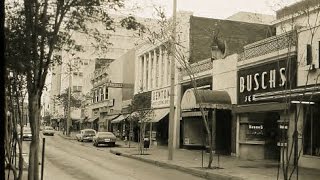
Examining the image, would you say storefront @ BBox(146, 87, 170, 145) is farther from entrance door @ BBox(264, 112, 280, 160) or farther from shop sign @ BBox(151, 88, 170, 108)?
entrance door @ BBox(264, 112, 280, 160)

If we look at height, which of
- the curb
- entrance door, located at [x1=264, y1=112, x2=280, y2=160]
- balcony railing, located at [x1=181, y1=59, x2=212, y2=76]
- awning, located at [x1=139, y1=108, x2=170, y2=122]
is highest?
balcony railing, located at [x1=181, y1=59, x2=212, y2=76]

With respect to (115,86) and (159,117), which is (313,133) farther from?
(115,86)

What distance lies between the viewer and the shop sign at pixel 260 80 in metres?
23.0

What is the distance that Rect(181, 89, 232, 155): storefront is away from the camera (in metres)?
27.0

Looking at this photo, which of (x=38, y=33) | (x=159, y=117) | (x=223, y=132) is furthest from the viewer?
(x=159, y=117)

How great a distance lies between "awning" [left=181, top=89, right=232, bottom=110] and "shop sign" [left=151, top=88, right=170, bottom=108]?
34.6ft

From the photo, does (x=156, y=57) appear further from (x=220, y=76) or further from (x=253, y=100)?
(x=253, y=100)

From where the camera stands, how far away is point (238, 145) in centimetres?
2688

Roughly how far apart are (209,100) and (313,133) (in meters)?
7.11

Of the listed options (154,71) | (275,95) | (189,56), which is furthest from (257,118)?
(154,71)

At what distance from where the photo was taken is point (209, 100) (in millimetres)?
27047

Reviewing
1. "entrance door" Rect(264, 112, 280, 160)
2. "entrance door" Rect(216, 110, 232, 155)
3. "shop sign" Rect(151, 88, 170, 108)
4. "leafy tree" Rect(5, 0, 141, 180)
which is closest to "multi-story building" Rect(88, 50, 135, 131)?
"shop sign" Rect(151, 88, 170, 108)

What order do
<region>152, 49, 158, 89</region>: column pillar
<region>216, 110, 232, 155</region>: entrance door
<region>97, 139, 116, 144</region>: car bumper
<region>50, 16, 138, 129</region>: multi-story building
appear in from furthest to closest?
<region>152, 49, 158, 89</region>: column pillar → <region>97, 139, 116, 144</region>: car bumper → <region>216, 110, 232, 155</region>: entrance door → <region>50, 16, 138, 129</region>: multi-story building

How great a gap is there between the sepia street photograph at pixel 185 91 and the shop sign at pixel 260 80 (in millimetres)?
56
